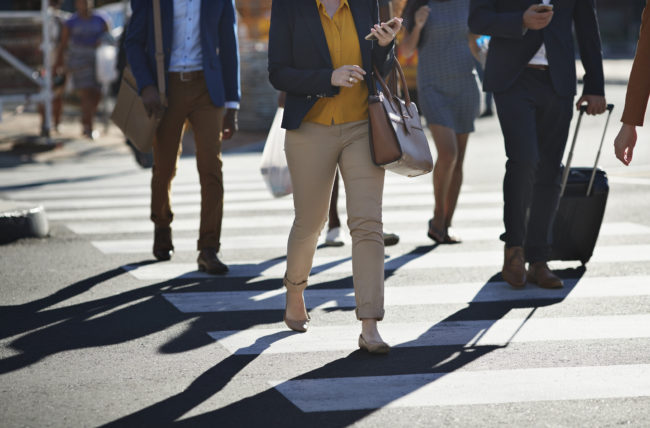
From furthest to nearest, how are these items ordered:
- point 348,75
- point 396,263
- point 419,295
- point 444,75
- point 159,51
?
point 444,75
point 396,263
point 159,51
point 419,295
point 348,75

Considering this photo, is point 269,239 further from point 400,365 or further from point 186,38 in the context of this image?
point 400,365

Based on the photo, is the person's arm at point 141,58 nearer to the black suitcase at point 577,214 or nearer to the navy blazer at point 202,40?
the navy blazer at point 202,40

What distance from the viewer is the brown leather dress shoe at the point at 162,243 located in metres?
7.40

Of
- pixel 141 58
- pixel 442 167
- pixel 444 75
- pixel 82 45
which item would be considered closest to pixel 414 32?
pixel 444 75

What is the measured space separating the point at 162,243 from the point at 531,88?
2735 mm

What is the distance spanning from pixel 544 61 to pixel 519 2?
0.37m

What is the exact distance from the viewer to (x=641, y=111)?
4426 millimetres

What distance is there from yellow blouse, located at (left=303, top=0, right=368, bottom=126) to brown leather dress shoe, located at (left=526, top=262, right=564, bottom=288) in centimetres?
200

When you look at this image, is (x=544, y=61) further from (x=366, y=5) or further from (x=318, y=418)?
(x=318, y=418)

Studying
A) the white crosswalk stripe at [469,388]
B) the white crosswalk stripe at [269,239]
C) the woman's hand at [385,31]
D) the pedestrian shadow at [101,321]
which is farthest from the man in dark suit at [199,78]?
the white crosswalk stripe at [469,388]

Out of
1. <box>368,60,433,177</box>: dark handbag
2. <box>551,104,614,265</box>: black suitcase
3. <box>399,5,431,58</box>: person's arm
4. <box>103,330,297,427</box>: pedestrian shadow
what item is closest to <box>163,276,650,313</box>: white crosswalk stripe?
<box>551,104,614,265</box>: black suitcase

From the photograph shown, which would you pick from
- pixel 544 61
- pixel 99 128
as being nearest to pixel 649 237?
pixel 544 61

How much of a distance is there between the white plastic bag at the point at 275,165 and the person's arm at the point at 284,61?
1.24m

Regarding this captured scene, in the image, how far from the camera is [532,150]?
620 cm
